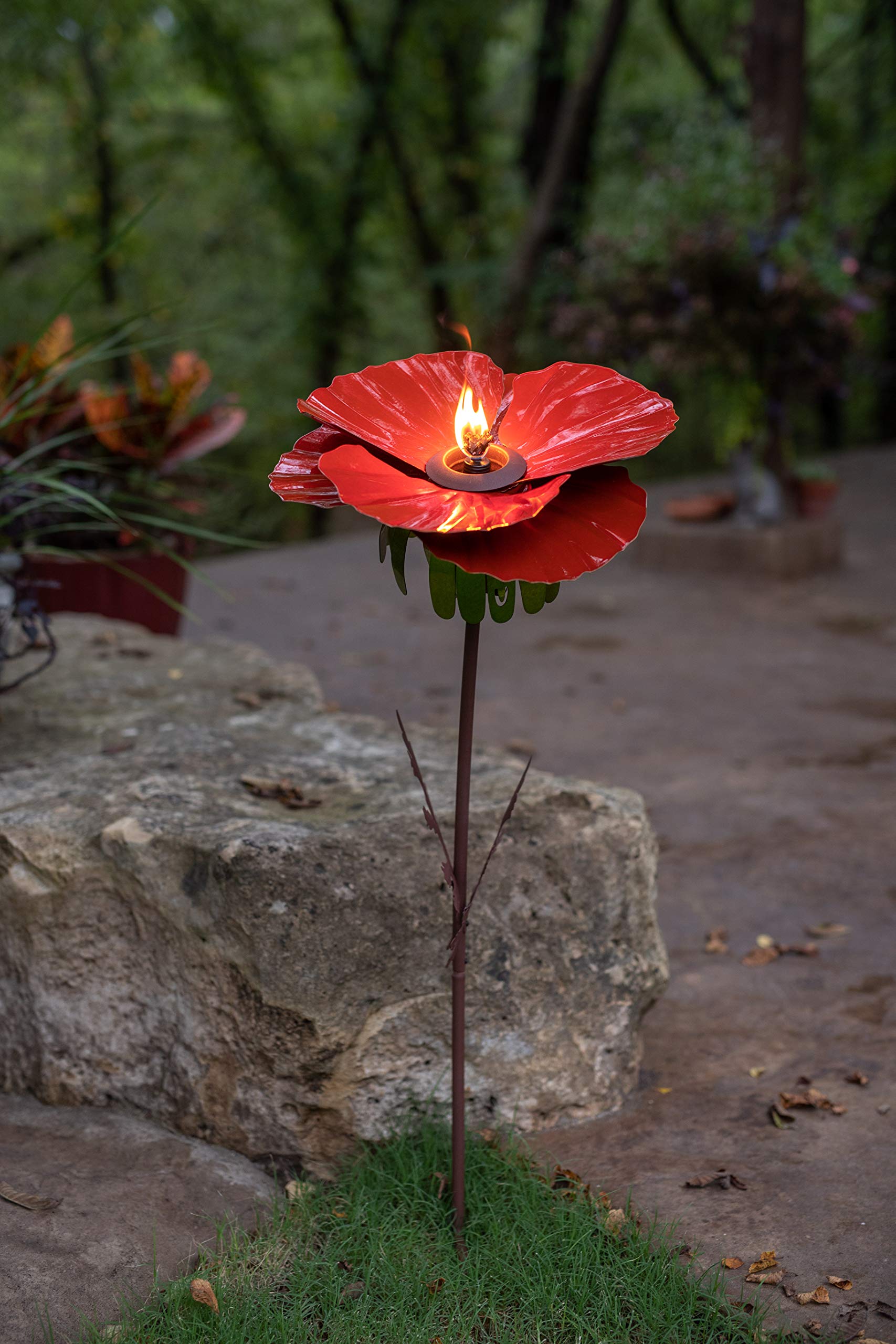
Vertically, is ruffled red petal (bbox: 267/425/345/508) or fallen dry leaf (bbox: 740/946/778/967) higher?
ruffled red petal (bbox: 267/425/345/508)

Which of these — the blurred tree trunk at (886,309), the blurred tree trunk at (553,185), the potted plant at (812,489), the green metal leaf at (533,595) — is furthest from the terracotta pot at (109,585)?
Answer: the blurred tree trunk at (886,309)

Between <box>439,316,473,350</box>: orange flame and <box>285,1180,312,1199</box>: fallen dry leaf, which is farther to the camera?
<box>285,1180,312,1199</box>: fallen dry leaf

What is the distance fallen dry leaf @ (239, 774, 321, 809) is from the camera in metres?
2.10

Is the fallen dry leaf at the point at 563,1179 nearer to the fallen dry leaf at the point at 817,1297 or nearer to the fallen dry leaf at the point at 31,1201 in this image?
the fallen dry leaf at the point at 817,1297

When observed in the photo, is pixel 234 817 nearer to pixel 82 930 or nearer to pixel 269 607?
pixel 82 930

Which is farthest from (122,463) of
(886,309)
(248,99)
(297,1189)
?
(886,309)

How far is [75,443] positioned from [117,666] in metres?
1.32

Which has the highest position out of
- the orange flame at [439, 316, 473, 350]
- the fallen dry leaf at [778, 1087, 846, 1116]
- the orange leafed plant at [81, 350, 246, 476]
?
the orange leafed plant at [81, 350, 246, 476]

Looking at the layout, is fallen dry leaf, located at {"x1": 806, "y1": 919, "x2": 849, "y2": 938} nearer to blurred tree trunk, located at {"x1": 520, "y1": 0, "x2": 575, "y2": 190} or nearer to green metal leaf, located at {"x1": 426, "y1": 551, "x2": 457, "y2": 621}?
green metal leaf, located at {"x1": 426, "y1": 551, "x2": 457, "y2": 621}

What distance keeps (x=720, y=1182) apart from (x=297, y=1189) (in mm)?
678

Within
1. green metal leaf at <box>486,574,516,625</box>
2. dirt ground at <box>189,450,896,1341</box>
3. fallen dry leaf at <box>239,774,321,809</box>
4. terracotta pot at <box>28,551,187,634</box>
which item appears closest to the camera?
green metal leaf at <box>486,574,516,625</box>

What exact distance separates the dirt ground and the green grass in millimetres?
100

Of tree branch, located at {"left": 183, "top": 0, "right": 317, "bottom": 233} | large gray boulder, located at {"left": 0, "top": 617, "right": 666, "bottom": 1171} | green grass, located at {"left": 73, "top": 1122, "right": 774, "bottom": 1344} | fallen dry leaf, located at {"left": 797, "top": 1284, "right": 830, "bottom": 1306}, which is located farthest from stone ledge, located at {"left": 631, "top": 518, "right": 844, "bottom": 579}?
tree branch, located at {"left": 183, "top": 0, "right": 317, "bottom": 233}

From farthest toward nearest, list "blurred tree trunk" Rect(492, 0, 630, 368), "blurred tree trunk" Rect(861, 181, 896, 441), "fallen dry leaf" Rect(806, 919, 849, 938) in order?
"blurred tree trunk" Rect(861, 181, 896, 441)
"blurred tree trunk" Rect(492, 0, 630, 368)
"fallen dry leaf" Rect(806, 919, 849, 938)
